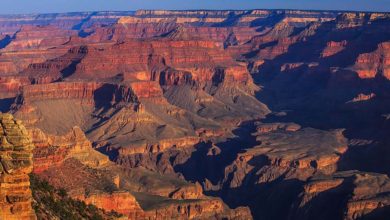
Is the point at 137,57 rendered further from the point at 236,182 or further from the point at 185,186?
the point at 185,186

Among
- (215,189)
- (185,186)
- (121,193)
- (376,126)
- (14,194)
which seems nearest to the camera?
(14,194)

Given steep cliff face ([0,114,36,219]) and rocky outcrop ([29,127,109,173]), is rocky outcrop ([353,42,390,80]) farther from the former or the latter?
steep cliff face ([0,114,36,219])

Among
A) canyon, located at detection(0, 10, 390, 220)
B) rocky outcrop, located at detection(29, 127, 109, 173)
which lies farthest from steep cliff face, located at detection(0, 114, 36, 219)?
rocky outcrop, located at detection(29, 127, 109, 173)

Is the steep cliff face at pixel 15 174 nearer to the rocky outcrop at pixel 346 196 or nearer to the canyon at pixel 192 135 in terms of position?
the canyon at pixel 192 135

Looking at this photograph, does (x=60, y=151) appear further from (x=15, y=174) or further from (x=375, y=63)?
(x=375, y=63)

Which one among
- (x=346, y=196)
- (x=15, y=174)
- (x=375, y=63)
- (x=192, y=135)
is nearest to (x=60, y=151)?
(x=15, y=174)

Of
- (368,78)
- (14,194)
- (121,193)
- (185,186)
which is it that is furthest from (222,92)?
(14,194)

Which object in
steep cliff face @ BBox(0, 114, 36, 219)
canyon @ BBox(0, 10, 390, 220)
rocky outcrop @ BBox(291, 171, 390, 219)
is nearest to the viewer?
steep cliff face @ BBox(0, 114, 36, 219)
